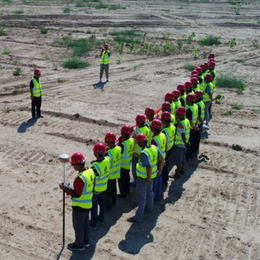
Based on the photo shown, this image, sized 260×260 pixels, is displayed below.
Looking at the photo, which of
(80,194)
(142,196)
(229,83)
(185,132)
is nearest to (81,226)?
(80,194)

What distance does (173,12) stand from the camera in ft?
171

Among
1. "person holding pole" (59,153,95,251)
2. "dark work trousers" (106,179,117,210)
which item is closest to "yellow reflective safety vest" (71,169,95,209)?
"person holding pole" (59,153,95,251)

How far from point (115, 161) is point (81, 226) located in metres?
1.87

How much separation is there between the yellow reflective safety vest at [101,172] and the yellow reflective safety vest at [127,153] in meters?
1.10

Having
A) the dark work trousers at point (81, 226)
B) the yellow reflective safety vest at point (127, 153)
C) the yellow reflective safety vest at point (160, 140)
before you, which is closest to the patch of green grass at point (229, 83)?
the yellow reflective safety vest at point (160, 140)

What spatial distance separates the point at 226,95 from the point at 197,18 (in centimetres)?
Answer: 3044

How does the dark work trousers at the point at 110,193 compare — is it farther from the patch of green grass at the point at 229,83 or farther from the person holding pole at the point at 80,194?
the patch of green grass at the point at 229,83

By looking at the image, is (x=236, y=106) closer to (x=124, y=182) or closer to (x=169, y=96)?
(x=169, y=96)

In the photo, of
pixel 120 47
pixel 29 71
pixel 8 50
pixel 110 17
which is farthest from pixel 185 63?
pixel 110 17

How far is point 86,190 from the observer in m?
7.62

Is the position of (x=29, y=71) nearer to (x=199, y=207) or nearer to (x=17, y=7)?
(x=199, y=207)

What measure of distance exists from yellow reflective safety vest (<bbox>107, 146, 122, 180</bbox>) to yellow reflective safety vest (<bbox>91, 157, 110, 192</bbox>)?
52 centimetres

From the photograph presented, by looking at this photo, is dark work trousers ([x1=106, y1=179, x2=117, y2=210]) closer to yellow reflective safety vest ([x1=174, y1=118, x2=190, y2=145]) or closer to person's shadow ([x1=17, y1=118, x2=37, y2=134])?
yellow reflective safety vest ([x1=174, y1=118, x2=190, y2=145])

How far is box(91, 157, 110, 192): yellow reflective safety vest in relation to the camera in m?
8.24
